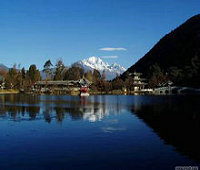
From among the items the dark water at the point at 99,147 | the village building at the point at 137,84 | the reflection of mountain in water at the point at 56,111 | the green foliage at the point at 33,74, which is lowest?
the dark water at the point at 99,147

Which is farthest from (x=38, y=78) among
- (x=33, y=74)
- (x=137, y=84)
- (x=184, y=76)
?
(x=184, y=76)

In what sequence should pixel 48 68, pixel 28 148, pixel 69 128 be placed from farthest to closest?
pixel 48 68, pixel 69 128, pixel 28 148

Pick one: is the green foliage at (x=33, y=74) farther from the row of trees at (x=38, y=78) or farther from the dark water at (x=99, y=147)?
the dark water at (x=99, y=147)

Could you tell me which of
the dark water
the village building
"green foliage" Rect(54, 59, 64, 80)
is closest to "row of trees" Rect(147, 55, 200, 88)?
the village building

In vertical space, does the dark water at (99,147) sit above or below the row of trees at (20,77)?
below

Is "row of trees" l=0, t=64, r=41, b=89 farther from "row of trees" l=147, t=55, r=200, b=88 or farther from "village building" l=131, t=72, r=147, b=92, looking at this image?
"row of trees" l=147, t=55, r=200, b=88

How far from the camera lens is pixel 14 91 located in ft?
516

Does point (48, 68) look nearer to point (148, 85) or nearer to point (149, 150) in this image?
point (148, 85)

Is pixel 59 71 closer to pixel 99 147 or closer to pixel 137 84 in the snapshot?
pixel 137 84

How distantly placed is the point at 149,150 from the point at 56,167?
6.07m

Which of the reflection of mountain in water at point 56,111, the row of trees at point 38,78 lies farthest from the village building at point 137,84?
the reflection of mountain in water at point 56,111

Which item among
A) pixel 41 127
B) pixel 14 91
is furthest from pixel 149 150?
pixel 14 91

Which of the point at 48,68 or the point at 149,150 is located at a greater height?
the point at 48,68

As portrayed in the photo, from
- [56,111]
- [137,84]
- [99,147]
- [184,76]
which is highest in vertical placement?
[184,76]
